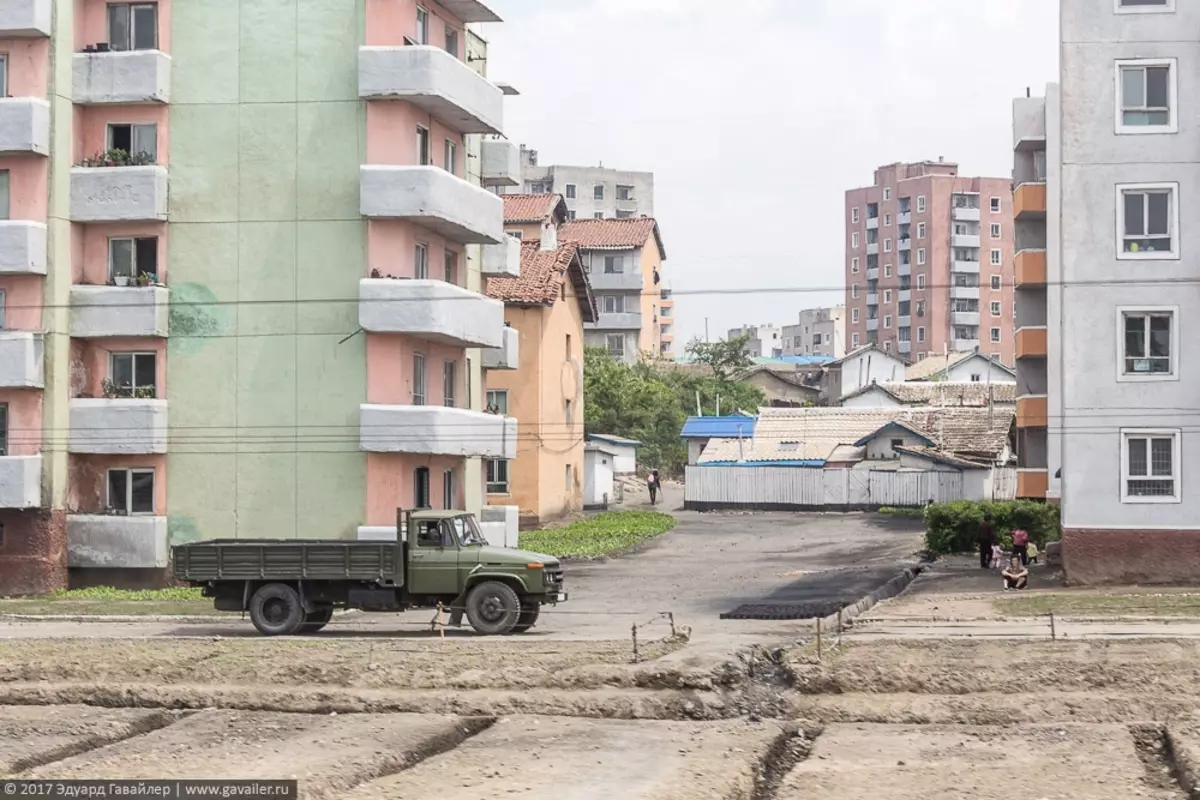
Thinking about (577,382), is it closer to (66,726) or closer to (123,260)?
(123,260)

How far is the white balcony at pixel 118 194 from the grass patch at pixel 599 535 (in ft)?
53.7

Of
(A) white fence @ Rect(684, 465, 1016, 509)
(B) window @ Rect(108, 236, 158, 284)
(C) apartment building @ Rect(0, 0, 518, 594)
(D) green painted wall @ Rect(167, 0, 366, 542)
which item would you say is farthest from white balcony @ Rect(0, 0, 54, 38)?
(A) white fence @ Rect(684, 465, 1016, 509)

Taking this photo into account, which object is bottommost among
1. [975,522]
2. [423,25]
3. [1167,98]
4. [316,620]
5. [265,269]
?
[316,620]

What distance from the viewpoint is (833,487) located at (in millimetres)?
78375

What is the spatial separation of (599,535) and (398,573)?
28.8 metres

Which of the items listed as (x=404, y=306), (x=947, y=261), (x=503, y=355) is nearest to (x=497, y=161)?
(x=503, y=355)

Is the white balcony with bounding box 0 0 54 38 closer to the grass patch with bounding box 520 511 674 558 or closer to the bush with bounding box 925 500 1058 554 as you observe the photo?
the grass patch with bounding box 520 511 674 558

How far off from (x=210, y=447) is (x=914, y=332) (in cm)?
12774

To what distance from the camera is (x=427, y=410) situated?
47312 millimetres

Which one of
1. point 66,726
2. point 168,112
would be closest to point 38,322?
point 168,112

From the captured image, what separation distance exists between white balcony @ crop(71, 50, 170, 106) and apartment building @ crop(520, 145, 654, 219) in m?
107

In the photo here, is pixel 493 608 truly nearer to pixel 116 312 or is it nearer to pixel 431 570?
pixel 431 570

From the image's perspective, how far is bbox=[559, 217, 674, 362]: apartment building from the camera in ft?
399

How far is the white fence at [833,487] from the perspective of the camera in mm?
75812
